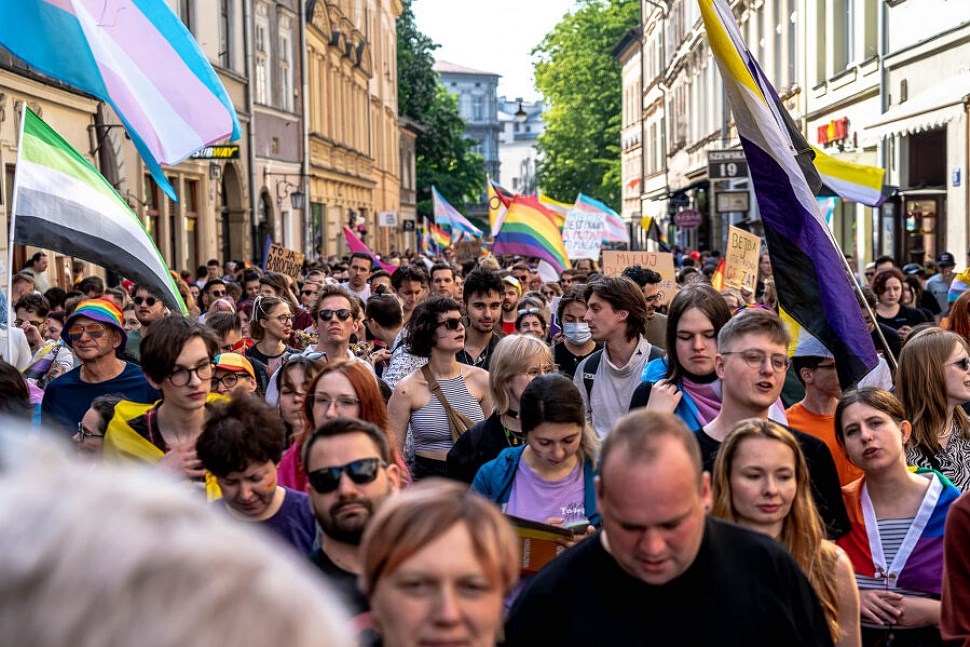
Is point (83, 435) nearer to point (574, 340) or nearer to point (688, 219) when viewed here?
point (574, 340)

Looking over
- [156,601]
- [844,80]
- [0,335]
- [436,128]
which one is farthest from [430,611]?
[436,128]

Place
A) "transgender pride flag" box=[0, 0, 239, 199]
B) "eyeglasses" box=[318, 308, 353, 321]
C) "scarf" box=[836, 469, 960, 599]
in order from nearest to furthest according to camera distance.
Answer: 1. "scarf" box=[836, 469, 960, 599]
2. "eyeglasses" box=[318, 308, 353, 321]
3. "transgender pride flag" box=[0, 0, 239, 199]

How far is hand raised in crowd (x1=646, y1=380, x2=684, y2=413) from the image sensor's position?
528 cm

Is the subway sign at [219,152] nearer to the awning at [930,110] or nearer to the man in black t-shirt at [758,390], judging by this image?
the awning at [930,110]

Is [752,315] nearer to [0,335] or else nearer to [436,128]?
[0,335]

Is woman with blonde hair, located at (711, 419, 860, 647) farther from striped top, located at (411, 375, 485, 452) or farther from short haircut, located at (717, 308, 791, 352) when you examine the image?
striped top, located at (411, 375, 485, 452)

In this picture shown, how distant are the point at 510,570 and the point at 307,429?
3155 mm

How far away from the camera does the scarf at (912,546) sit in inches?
181

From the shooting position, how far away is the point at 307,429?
531 cm

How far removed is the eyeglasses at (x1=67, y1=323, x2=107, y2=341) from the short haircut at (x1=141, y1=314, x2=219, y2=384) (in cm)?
115

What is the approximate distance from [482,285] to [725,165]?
13.8 metres

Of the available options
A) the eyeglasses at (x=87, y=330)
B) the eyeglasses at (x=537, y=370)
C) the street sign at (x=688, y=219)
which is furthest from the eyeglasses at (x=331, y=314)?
the street sign at (x=688, y=219)

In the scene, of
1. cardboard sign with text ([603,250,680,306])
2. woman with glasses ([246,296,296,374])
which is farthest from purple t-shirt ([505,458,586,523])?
cardboard sign with text ([603,250,680,306])

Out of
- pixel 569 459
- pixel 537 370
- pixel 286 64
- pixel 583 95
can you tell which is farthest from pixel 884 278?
pixel 583 95
